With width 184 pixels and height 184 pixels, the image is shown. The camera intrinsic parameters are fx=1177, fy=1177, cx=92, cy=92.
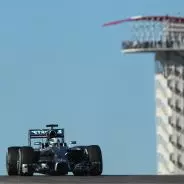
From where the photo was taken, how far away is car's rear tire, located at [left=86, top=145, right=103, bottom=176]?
52.3 metres

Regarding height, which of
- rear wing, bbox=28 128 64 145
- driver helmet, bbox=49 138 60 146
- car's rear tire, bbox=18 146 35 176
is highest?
rear wing, bbox=28 128 64 145

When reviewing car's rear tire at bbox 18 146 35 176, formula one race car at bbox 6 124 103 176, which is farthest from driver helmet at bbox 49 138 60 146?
car's rear tire at bbox 18 146 35 176

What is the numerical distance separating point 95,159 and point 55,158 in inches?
93.7

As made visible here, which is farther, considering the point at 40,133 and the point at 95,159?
the point at 40,133

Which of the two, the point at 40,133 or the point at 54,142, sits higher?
the point at 40,133

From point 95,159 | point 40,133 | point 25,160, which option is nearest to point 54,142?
point 40,133

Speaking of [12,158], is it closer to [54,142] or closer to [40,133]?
[54,142]

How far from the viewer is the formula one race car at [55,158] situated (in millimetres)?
52000

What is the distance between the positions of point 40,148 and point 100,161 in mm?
4241

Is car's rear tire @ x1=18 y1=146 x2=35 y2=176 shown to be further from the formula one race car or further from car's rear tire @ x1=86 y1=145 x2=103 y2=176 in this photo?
car's rear tire @ x1=86 y1=145 x2=103 y2=176

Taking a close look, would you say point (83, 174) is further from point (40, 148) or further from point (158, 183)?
point (158, 183)

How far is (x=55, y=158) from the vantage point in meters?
53.8

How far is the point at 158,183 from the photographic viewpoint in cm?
4066

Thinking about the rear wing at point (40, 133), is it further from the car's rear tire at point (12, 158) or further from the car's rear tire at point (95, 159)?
the car's rear tire at point (12, 158)
